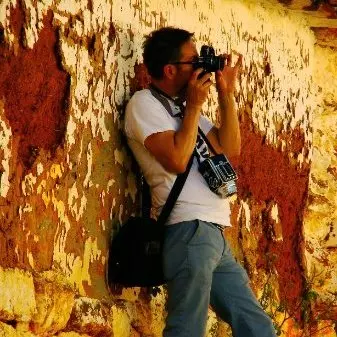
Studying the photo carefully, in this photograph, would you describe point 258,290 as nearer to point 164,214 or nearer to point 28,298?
point 164,214

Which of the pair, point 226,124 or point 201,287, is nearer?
point 201,287

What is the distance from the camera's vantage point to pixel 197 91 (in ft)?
15.7

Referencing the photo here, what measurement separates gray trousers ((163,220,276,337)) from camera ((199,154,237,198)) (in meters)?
0.17

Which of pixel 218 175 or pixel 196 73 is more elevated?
pixel 196 73

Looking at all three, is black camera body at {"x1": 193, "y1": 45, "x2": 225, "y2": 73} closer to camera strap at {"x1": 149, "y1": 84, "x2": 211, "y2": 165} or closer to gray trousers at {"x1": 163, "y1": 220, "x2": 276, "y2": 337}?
camera strap at {"x1": 149, "y1": 84, "x2": 211, "y2": 165}

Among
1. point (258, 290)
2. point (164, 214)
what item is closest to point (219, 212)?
point (164, 214)

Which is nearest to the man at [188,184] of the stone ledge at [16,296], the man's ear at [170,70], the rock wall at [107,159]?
the man's ear at [170,70]

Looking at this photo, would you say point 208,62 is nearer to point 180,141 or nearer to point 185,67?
point 185,67

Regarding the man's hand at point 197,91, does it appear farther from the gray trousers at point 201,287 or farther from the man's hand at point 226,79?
the gray trousers at point 201,287

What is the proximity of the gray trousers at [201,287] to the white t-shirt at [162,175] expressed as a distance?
0.18 ft

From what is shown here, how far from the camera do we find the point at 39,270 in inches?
175

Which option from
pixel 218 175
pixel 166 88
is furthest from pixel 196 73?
pixel 218 175

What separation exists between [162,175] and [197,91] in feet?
1.29

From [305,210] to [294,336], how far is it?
815mm
